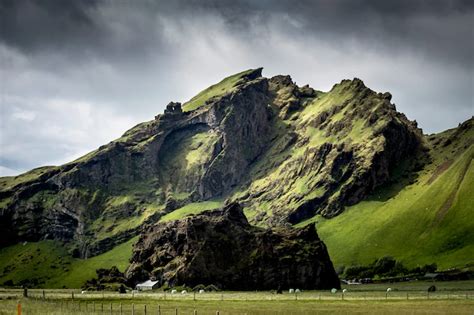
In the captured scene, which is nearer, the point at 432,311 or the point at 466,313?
the point at 466,313

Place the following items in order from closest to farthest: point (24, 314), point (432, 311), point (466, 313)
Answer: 1. point (24, 314)
2. point (466, 313)
3. point (432, 311)

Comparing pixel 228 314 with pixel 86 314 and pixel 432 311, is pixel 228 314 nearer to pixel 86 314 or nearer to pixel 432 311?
pixel 86 314

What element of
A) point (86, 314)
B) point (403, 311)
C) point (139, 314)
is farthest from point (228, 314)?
point (403, 311)

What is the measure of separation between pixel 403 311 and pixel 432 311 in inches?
175

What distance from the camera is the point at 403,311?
292ft

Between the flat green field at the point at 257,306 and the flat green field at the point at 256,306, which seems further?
the flat green field at the point at 257,306

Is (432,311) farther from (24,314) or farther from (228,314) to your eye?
(24,314)

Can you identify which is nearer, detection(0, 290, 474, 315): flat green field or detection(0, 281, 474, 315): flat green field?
detection(0, 290, 474, 315): flat green field

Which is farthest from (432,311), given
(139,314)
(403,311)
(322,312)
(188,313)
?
(139,314)

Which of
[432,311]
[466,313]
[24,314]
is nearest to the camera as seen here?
[24,314]

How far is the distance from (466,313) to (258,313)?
30.4m

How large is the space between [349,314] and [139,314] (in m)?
31.0

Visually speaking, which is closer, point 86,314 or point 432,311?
point 86,314

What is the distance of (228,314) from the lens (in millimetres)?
83500
